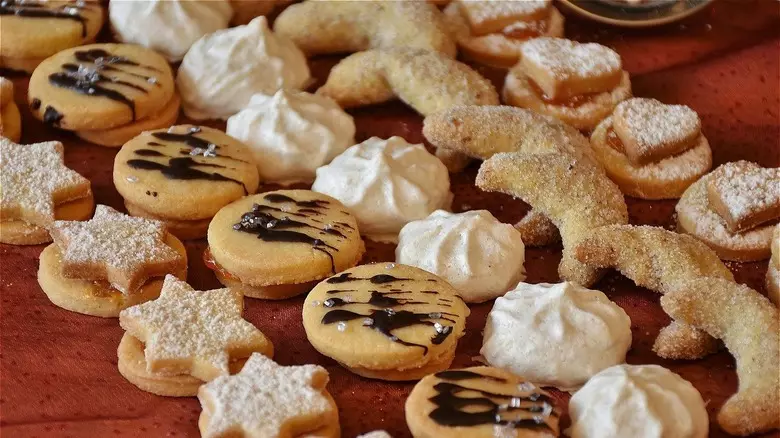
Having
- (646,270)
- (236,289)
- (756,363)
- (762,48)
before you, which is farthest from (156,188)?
(762,48)

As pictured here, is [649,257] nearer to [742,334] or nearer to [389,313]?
[742,334]

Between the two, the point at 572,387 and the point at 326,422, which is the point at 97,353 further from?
the point at 572,387

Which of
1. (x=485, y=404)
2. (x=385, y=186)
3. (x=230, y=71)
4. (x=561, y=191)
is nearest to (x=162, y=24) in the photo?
(x=230, y=71)

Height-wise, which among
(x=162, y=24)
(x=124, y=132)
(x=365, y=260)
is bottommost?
(x=365, y=260)

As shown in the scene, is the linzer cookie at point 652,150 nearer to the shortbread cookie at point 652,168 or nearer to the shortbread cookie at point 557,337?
the shortbread cookie at point 652,168

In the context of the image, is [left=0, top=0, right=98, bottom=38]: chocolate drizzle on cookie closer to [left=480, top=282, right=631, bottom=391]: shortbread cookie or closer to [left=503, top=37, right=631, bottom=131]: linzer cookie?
[left=503, top=37, right=631, bottom=131]: linzer cookie

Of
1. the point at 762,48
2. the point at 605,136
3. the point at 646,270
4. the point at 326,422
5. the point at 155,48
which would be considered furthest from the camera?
the point at 762,48

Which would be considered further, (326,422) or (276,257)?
(276,257)
